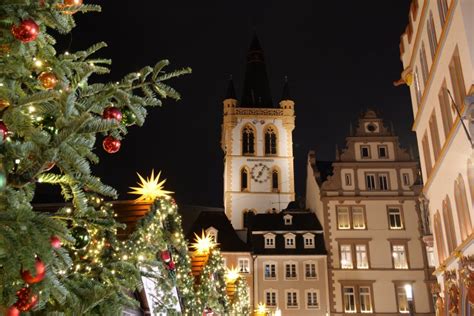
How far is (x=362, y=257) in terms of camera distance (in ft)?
111

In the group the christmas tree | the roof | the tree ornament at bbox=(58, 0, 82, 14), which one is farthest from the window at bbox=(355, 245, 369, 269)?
the tree ornament at bbox=(58, 0, 82, 14)

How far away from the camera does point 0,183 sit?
2.88 m

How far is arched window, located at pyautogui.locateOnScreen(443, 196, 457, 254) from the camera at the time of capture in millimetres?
14315

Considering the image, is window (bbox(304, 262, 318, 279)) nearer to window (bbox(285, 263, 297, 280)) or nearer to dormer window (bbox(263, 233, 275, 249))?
window (bbox(285, 263, 297, 280))

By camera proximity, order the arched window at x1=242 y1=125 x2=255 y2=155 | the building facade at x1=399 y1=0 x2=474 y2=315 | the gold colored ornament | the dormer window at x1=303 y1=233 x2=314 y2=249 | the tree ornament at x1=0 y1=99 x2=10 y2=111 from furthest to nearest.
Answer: the arched window at x1=242 y1=125 x2=255 y2=155 < the dormer window at x1=303 y1=233 x2=314 y2=249 < the building facade at x1=399 y1=0 x2=474 y2=315 < the gold colored ornament < the tree ornament at x1=0 y1=99 x2=10 y2=111

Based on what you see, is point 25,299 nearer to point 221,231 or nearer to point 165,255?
point 165,255

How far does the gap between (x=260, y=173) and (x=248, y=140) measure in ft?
12.2

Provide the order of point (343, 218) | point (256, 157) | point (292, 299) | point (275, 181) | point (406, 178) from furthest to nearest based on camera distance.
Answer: point (256, 157), point (275, 181), point (406, 178), point (343, 218), point (292, 299)

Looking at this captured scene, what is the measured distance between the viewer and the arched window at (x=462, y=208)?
12609mm

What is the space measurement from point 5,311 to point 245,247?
33193mm

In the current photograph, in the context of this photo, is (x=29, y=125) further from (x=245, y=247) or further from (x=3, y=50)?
(x=245, y=247)

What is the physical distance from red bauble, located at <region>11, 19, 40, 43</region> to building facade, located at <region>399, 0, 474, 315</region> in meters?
9.10

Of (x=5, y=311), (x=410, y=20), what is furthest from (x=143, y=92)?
(x=410, y=20)

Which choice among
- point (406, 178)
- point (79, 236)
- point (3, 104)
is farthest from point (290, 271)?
point (3, 104)
